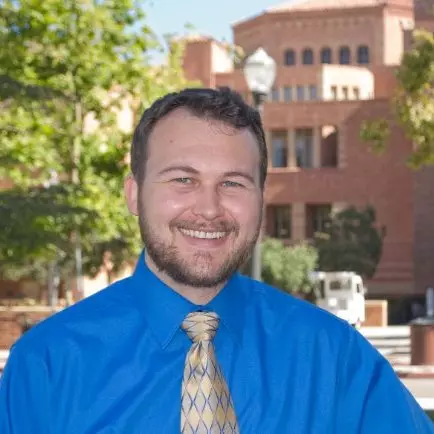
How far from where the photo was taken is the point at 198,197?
2463mm

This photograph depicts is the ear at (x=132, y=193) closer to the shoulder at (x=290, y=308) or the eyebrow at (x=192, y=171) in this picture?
the eyebrow at (x=192, y=171)

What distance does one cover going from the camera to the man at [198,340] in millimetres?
2287

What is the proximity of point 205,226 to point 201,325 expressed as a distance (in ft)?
0.73

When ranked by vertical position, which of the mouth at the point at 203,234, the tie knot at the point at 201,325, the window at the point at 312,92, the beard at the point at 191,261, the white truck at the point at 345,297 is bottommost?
the white truck at the point at 345,297

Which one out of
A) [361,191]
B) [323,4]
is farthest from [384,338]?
[323,4]

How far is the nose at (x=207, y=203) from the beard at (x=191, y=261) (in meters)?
0.03

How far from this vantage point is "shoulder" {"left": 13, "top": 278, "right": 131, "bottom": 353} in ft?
7.63

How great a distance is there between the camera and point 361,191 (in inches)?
2228

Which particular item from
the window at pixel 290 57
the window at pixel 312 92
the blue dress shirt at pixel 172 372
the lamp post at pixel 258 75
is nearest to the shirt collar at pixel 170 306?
the blue dress shirt at pixel 172 372

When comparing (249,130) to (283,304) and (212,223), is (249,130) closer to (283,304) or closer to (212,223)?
(212,223)

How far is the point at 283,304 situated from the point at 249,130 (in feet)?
1.30

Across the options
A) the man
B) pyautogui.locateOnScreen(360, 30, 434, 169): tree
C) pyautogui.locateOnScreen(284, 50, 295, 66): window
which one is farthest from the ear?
pyautogui.locateOnScreen(284, 50, 295, 66): window

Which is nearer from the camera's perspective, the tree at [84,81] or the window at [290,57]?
the tree at [84,81]

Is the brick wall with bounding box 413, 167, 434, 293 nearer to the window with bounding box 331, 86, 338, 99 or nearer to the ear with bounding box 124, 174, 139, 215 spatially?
the window with bounding box 331, 86, 338, 99
